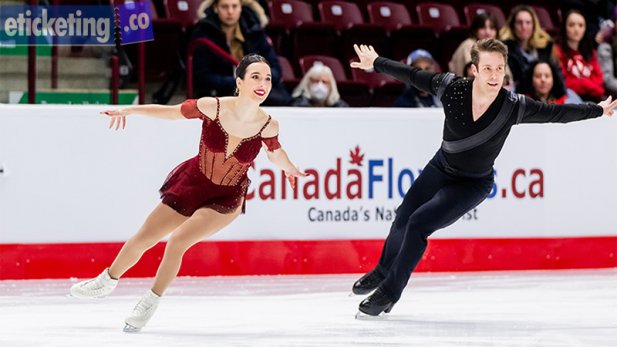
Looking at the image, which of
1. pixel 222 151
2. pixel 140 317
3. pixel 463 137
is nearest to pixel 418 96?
pixel 463 137

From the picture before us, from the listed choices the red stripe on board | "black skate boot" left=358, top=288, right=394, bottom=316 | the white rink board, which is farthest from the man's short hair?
the red stripe on board

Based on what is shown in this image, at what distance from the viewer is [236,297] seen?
21.1 feet

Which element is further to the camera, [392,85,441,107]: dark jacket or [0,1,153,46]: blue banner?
[392,85,441,107]: dark jacket

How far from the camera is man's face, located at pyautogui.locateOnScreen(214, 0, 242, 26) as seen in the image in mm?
8352

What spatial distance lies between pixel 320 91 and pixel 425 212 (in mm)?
2816

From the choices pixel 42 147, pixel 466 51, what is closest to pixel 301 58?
pixel 466 51

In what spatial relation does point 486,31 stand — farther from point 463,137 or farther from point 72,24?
point 463,137

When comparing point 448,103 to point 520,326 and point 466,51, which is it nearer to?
point 520,326

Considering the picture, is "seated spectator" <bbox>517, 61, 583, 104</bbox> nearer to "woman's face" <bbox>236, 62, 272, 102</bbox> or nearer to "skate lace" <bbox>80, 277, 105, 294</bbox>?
"woman's face" <bbox>236, 62, 272, 102</bbox>

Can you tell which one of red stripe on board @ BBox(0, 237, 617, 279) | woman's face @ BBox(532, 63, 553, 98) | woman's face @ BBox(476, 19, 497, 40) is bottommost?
red stripe on board @ BBox(0, 237, 617, 279)

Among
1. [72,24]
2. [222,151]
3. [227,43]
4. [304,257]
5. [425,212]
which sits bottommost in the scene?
[304,257]

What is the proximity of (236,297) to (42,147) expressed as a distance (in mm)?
1565

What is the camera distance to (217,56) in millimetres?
8281

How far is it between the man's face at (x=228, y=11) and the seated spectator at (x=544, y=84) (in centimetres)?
203
